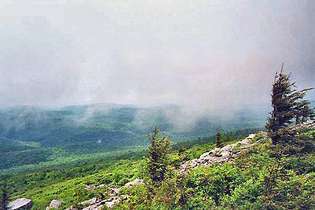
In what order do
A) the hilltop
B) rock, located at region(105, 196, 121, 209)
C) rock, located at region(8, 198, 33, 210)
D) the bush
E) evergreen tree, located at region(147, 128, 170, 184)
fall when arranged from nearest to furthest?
the hilltop < the bush < evergreen tree, located at region(147, 128, 170, 184) < rock, located at region(105, 196, 121, 209) < rock, located at region(8, 198, 33, 210)

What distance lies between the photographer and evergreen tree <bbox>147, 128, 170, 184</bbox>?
39.1 meters

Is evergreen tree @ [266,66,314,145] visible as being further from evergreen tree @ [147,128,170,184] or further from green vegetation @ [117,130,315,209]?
evergreen tree @ [147,128,170,184]

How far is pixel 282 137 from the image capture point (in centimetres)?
3806

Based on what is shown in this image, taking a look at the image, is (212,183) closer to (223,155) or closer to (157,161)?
(157,161)

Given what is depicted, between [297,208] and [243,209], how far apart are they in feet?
11.8

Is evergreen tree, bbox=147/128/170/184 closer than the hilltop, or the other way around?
the hilltop

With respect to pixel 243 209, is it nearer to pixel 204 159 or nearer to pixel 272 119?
pixel 272 119

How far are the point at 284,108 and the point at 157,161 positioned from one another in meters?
11.7

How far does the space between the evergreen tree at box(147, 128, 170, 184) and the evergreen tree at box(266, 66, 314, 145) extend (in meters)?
9.30

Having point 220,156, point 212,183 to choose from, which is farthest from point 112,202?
point 212,183

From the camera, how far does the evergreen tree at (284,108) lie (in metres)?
37.8

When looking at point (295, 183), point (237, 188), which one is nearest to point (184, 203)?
point (237, 188)

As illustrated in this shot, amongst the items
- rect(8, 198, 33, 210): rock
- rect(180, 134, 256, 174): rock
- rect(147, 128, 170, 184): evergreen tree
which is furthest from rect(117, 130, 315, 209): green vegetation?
rect(8, 198, 33, 210): rock

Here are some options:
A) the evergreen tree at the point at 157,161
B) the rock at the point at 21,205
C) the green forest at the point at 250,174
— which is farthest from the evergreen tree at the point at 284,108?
the rock at the point at 21,205
